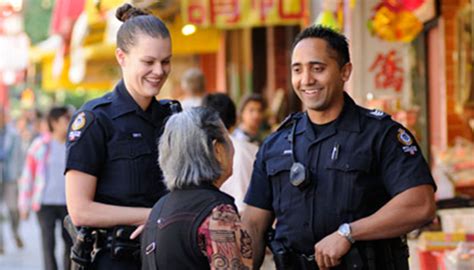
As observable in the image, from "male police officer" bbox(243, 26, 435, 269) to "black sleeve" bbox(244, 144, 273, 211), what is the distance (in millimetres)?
47

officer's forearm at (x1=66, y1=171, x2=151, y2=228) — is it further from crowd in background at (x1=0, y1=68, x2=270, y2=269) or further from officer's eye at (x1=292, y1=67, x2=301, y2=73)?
crowd in background at (x1=0, y1=68, x2=270, y2=269)

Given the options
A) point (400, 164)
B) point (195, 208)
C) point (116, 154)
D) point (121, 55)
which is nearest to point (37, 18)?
point (121, 55)

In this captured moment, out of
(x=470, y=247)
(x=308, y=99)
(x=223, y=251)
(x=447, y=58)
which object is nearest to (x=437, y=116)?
(x=447, y=58)

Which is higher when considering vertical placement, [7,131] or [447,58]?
[447,58]

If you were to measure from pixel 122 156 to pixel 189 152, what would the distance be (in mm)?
852

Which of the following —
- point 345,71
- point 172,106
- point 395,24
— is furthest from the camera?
point 395,24

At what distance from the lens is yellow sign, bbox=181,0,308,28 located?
1226cm

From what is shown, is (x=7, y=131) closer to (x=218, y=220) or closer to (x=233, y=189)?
(x=233, y=189)

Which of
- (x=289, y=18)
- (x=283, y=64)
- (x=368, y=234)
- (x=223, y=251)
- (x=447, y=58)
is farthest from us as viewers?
(x=283, y=64)

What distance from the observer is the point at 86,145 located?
5.34 m

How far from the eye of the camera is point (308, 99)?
5.04 m

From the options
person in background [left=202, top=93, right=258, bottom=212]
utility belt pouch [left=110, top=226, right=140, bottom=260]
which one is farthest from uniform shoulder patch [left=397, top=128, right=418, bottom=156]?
person in background [left=202, top=93, right=258, bottom=212]

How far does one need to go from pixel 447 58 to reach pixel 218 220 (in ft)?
23.4

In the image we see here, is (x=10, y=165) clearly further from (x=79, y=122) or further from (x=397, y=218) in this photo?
(x=397, y=218)
